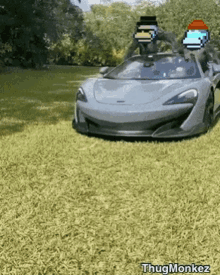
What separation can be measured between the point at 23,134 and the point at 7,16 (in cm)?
1802

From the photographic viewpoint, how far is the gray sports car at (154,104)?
190 inches

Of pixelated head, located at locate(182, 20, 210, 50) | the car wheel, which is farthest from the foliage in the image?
the car wheel

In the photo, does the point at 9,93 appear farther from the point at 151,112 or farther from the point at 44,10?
the point at 44,10

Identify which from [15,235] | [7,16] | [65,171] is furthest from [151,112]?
[7,16]

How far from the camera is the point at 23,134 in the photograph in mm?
5934

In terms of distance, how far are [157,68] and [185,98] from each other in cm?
135

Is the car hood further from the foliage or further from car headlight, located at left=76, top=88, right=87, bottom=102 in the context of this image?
the foliage

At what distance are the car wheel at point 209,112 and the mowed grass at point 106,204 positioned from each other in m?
0.22

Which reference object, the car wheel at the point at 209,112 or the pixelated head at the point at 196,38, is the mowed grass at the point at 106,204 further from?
the pixelated head at the point at 196,38

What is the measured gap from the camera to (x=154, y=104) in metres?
4.86
